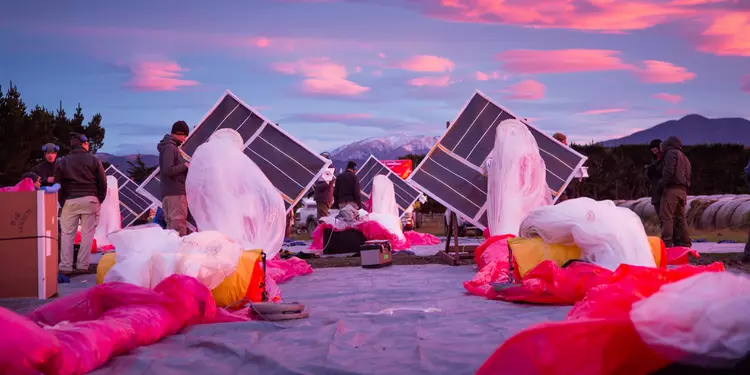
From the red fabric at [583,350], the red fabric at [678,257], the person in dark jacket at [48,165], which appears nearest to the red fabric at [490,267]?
the red fabric at [678,257]

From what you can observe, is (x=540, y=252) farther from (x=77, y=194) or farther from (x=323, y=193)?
(x=323, y=193)

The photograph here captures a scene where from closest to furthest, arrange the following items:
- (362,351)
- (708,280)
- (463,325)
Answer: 1. (708,280)
2. (362,351)
3. (463,325)

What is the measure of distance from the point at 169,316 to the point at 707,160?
25.5 m

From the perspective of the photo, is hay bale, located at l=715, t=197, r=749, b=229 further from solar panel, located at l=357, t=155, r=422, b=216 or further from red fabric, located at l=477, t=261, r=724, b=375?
red fabric, located at l=477, t=261, r=724, b=375

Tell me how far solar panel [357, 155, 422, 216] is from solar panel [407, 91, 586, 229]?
1196cm

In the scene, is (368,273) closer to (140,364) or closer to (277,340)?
(277,340)

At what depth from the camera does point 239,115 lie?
36.6ft

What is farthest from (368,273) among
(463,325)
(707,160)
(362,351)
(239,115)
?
(707,160)

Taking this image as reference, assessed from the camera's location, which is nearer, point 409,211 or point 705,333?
point 705,333

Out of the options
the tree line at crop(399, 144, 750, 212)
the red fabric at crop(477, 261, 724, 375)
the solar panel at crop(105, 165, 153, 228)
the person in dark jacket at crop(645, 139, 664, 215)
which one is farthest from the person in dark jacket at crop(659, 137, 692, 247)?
the solar panel at crop(105, 165, 153, 228)

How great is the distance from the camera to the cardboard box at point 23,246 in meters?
7.38

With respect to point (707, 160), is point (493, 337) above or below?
below

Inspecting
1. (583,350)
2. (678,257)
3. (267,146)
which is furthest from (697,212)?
(583,350)

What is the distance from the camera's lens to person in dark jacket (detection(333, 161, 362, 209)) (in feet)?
50.1
